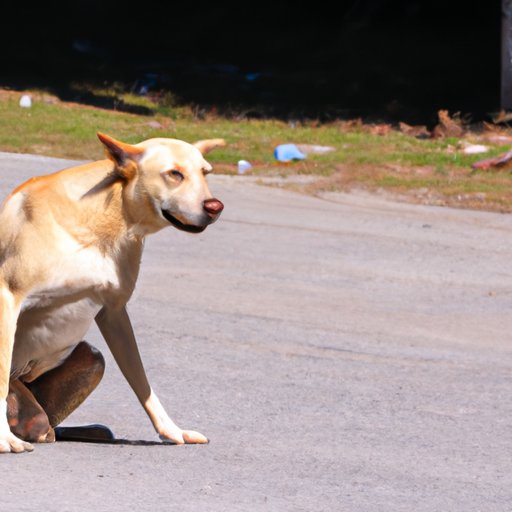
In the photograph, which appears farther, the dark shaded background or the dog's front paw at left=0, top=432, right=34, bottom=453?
the dark shaded background

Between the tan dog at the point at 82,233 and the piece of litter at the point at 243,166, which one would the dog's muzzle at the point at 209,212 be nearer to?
the tan dog at the point at 82,233

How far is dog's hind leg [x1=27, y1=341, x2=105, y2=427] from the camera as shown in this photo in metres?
6.33

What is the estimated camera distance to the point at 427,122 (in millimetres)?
25266

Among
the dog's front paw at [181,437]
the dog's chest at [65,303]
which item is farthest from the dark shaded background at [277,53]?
the dog's chest at [65,303]

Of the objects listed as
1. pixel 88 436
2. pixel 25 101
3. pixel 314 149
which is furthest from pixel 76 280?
pixel 25 101

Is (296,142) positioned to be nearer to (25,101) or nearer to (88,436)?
(25,101)

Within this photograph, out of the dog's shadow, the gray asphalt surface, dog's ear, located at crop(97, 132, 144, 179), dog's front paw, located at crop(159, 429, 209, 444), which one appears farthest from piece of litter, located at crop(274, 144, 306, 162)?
dog's ear, located at crop(97, 132, 144, 179)

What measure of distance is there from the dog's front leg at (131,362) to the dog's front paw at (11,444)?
2.22ft

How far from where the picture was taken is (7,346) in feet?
18.6

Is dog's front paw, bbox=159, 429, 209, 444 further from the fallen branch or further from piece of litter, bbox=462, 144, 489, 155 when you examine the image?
→ piece of litter, bbox=462, 144, 489, 155

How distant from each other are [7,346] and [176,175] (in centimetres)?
99

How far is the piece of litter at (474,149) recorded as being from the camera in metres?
20.7

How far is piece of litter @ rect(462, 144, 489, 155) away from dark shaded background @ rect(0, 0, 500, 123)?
4.18m

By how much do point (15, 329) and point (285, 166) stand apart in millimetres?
14094
